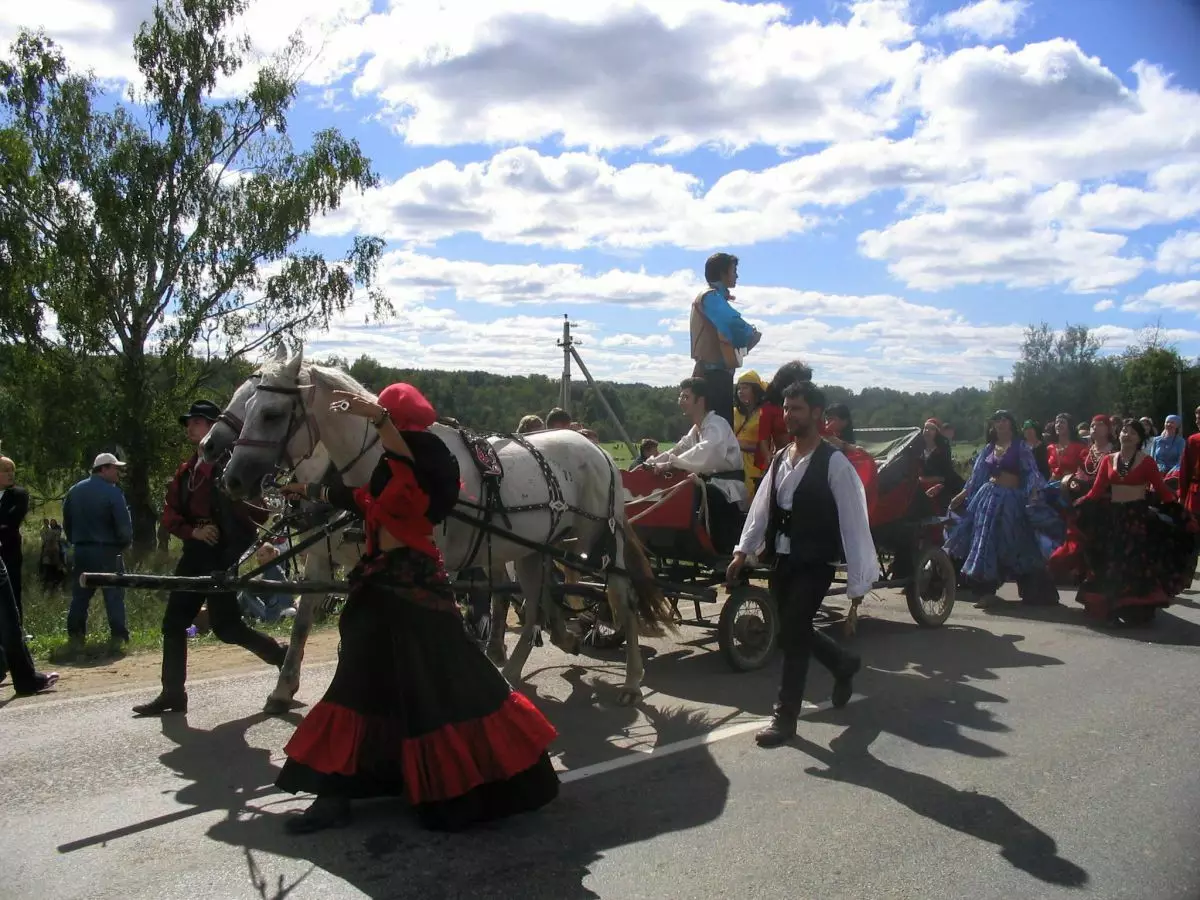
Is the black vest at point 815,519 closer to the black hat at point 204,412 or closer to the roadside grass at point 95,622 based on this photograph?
the black hat at point 204,412

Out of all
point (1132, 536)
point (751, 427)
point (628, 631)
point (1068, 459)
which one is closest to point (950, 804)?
point (628, 631)

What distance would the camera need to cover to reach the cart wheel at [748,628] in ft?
26.4

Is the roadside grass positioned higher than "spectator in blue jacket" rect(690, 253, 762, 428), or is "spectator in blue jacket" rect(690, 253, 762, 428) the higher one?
"spectator in blue jacket" rect(690, 253, 762, 428)

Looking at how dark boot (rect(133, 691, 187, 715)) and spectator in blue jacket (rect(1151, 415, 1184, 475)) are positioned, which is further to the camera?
spectator in blue jacket (rect(1151, 415, 1184, 475))

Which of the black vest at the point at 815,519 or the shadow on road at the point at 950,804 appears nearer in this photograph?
the shadow on road at the point at 950,804

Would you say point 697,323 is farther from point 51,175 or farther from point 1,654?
point 51,175

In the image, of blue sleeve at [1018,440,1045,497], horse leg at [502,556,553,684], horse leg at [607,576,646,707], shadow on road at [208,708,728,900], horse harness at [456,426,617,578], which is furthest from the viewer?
blue sleeve at [1018,440,1045,497]

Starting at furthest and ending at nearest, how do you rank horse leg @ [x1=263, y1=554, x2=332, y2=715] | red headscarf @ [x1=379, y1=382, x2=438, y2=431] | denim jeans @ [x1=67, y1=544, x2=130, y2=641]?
denim jeans @ [x1=67, y1=544, x2=130, y2=641] < horse leg @ [x1=263, y1=554, x2=332, y2=715] < red headscarf @ [x1=379, y1=382, x2=438, y2=431]

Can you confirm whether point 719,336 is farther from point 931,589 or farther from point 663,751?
point 663,751

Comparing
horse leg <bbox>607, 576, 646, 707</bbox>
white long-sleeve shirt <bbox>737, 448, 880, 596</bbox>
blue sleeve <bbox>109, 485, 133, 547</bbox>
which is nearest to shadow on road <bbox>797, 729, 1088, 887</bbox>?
white long-sleeve shirt <bbox>737, 448, 880, 596</bbox>

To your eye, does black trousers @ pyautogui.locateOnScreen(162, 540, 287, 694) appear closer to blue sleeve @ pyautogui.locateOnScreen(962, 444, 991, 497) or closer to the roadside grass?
the roadside grass

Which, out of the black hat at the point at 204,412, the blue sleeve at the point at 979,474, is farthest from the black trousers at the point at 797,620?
the blue sleeve at the point at 979,474

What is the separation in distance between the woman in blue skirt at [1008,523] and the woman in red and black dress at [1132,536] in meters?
0.65

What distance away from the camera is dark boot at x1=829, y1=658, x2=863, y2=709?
681cm
